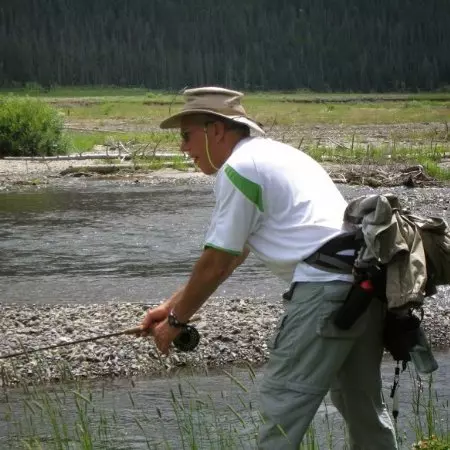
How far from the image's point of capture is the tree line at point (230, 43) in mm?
165000

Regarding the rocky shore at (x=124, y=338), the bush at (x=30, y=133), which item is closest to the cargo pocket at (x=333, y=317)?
the rocky shore at (x=124, y=338)

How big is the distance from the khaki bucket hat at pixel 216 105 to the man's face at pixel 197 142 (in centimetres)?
6

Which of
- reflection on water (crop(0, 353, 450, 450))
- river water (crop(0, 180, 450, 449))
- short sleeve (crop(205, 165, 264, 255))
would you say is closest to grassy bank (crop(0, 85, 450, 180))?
river water (crop(0, 180, 450, 449))

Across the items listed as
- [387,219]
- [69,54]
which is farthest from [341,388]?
[69,54]

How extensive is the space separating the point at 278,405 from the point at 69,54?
6405 inches

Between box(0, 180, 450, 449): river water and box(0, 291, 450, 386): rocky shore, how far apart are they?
30cm

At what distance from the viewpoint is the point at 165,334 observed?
552 cm

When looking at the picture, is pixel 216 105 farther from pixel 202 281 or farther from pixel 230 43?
pixel 230 43

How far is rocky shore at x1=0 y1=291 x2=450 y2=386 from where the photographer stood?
10828 millimetres

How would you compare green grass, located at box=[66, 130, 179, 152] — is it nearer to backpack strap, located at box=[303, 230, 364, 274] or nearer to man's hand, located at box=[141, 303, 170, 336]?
man's hand, located at box=[141, 303, 170, 336]

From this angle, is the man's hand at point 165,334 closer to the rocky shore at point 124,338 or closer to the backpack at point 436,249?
the backpack at point 436,249

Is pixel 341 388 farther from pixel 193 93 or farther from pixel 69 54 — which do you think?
pixel 69 54

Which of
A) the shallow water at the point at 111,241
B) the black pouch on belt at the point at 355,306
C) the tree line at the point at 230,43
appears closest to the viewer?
the black pouch on belt at the point at 355,306

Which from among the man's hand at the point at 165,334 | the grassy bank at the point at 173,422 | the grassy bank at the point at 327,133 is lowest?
the grassy bank at the point at 327,133
